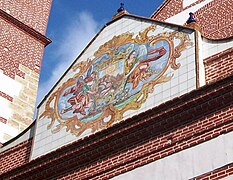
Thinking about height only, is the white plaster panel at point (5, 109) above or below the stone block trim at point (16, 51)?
below

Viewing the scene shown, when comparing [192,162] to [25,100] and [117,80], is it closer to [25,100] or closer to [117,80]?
[117,80]

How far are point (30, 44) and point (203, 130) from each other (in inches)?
254

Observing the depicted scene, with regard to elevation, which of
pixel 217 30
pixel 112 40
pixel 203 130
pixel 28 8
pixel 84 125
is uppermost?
pixel 28 8

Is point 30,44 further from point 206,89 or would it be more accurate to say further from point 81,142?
point 206,89

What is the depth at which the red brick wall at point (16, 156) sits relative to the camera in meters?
11.6

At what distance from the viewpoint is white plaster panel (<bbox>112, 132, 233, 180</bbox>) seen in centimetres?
898

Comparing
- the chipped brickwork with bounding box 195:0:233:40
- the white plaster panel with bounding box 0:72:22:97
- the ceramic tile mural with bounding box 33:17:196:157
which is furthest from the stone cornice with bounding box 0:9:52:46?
Answer: the chipped brickwork with bounding box 195:0:233:40

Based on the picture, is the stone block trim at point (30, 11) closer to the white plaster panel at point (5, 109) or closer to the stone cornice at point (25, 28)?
the stone cornice at point (25, 28)

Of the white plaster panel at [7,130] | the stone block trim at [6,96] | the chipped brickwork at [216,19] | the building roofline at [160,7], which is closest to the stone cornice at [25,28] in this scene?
the stone block trim at [6,96]

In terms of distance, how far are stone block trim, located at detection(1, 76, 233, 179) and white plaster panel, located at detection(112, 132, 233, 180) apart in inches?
3.7

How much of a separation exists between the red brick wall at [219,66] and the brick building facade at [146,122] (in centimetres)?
1

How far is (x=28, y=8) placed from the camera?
15438 millimetres

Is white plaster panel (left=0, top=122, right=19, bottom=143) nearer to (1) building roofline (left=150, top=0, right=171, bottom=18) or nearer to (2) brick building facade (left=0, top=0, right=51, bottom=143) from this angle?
(2) brick building facade (left=0, top=0, right=51, bottom=143)

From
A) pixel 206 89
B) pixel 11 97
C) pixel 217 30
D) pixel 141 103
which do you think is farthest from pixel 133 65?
pixel 11 97
